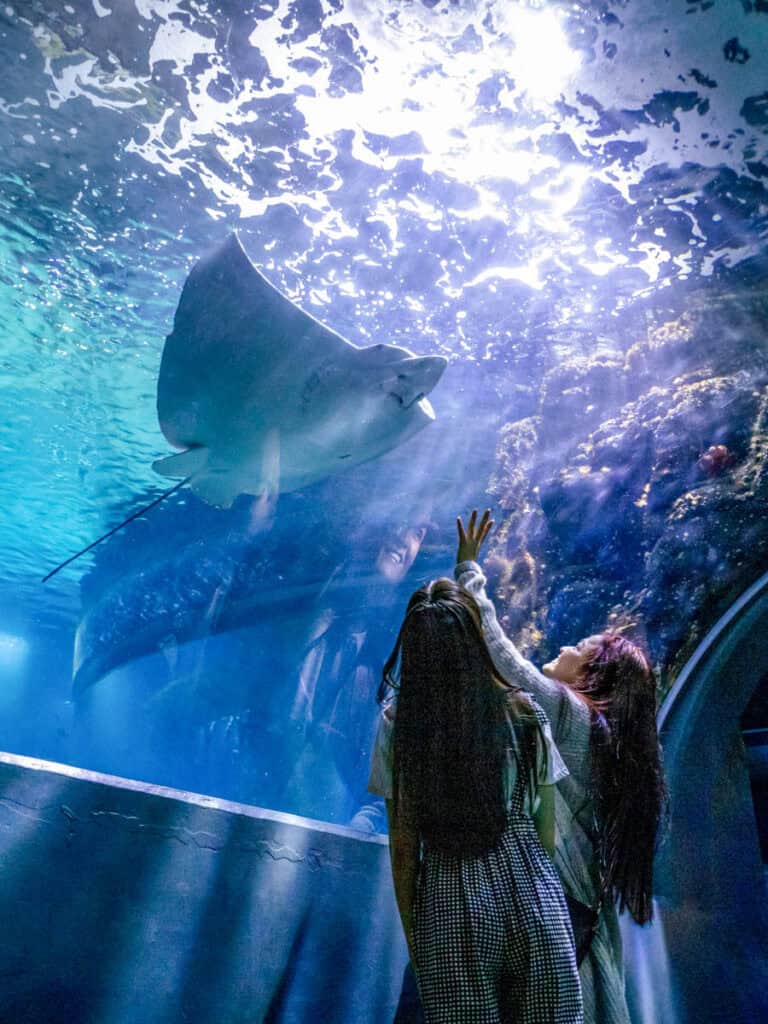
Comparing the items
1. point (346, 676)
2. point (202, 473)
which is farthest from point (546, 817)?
point (346, 676)

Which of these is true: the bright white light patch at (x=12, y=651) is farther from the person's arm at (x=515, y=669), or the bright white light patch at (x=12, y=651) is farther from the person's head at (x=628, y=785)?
the person's head at (x=628, y=785)

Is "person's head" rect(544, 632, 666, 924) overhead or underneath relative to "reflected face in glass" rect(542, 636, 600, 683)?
underneath

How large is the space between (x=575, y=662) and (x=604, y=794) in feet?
1.35

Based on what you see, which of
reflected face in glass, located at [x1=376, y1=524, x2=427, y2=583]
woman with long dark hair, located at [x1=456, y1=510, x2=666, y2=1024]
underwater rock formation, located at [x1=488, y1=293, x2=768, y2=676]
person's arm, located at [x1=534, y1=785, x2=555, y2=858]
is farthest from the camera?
reflected face in glass, located at [x1=376, y1=524, x2=427, y2=583]

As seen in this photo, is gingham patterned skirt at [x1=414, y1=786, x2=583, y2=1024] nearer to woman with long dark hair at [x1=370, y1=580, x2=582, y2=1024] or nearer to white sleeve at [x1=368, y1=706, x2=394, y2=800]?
woman with long dark hair at [x1=370, y1=580, x2=582, y2=1024]

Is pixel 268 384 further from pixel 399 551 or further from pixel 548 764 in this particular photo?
pixel 399 551

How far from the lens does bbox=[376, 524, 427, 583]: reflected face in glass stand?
11.9m

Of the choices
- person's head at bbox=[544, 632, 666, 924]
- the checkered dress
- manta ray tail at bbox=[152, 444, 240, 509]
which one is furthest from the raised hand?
manta ray tail at bbox=[152, 444, 240, 509]

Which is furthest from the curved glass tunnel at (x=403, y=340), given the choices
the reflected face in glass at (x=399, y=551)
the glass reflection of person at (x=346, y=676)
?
the glass reflection of person at (x=346, y=676)

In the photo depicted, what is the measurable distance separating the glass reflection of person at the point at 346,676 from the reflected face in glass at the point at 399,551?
0.02 metres

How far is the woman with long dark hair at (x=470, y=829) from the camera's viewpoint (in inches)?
45.5

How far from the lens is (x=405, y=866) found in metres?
1.34

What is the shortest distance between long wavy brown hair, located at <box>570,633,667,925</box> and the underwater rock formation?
7.35 feet

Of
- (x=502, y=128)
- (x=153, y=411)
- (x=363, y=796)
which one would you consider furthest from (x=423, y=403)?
(x=363, y=796)
